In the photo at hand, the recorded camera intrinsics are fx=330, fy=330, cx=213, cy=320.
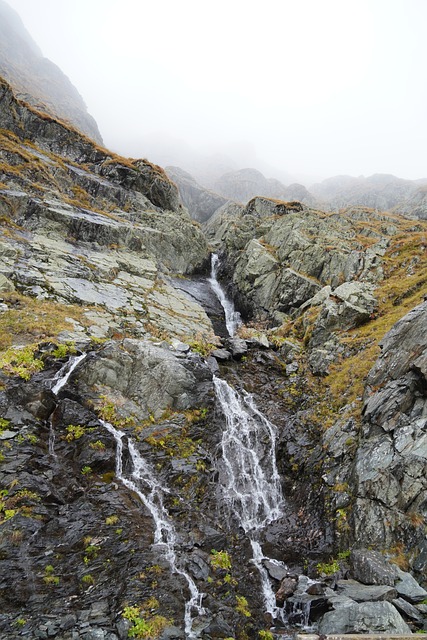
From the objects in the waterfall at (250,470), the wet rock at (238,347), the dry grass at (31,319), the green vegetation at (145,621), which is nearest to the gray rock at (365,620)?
the waterfall at (250,470)

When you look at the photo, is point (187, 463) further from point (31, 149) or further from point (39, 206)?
point (31, 149)

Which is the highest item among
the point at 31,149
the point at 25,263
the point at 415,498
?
the point at 31,149

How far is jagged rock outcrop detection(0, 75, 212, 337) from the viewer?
25.6 m

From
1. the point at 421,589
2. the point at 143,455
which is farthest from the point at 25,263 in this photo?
the point at 421,589

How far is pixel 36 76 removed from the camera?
13138cm

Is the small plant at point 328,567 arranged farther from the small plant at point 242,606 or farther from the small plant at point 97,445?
the small plant at point 97,445

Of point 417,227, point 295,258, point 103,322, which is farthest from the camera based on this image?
point 417,227

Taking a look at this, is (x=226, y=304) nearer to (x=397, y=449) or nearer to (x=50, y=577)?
(x=397, y=449)

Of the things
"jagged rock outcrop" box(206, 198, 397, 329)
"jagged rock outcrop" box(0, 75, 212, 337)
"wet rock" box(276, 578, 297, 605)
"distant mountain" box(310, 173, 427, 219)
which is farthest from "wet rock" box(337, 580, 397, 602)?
"distant mountain" box(310, 173, 427, 219)

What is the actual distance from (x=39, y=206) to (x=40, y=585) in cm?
3155

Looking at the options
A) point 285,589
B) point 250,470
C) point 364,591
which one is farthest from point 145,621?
point 250,470

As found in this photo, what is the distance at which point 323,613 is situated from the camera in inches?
377

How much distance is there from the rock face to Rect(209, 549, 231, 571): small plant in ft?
15.7

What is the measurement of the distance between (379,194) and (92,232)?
126865 millimetres
